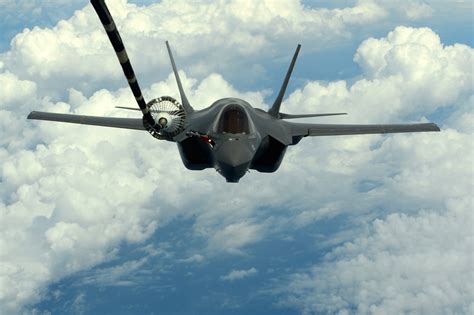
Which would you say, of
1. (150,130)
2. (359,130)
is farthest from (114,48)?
(359,130)

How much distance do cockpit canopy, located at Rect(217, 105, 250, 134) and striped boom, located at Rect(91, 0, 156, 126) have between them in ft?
29.5

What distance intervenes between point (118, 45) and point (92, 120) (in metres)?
21.2

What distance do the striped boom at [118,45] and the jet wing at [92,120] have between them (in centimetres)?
1748

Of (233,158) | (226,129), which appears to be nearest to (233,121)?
(226,129)

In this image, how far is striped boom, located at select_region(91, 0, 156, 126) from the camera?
40.6 feet

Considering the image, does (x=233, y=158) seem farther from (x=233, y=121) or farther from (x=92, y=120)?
(x=92, y=120)

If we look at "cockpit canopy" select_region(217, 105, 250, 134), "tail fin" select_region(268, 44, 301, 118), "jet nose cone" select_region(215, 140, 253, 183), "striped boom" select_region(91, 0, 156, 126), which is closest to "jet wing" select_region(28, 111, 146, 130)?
"tail fin" select_region(268, 44, 301, 118)

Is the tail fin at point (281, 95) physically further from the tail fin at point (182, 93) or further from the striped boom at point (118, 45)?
the striped boom at point (118, 45)

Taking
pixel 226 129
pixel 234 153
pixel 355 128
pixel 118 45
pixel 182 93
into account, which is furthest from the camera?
pixel 182 93

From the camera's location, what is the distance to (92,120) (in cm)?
3381

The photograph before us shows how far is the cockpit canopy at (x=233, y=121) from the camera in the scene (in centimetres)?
2505

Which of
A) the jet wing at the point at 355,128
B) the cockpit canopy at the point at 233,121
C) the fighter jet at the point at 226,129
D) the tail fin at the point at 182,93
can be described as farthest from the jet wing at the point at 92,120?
the jet wing at the point at 355,128

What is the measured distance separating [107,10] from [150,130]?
571cm

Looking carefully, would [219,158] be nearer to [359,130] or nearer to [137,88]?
[137,88]
